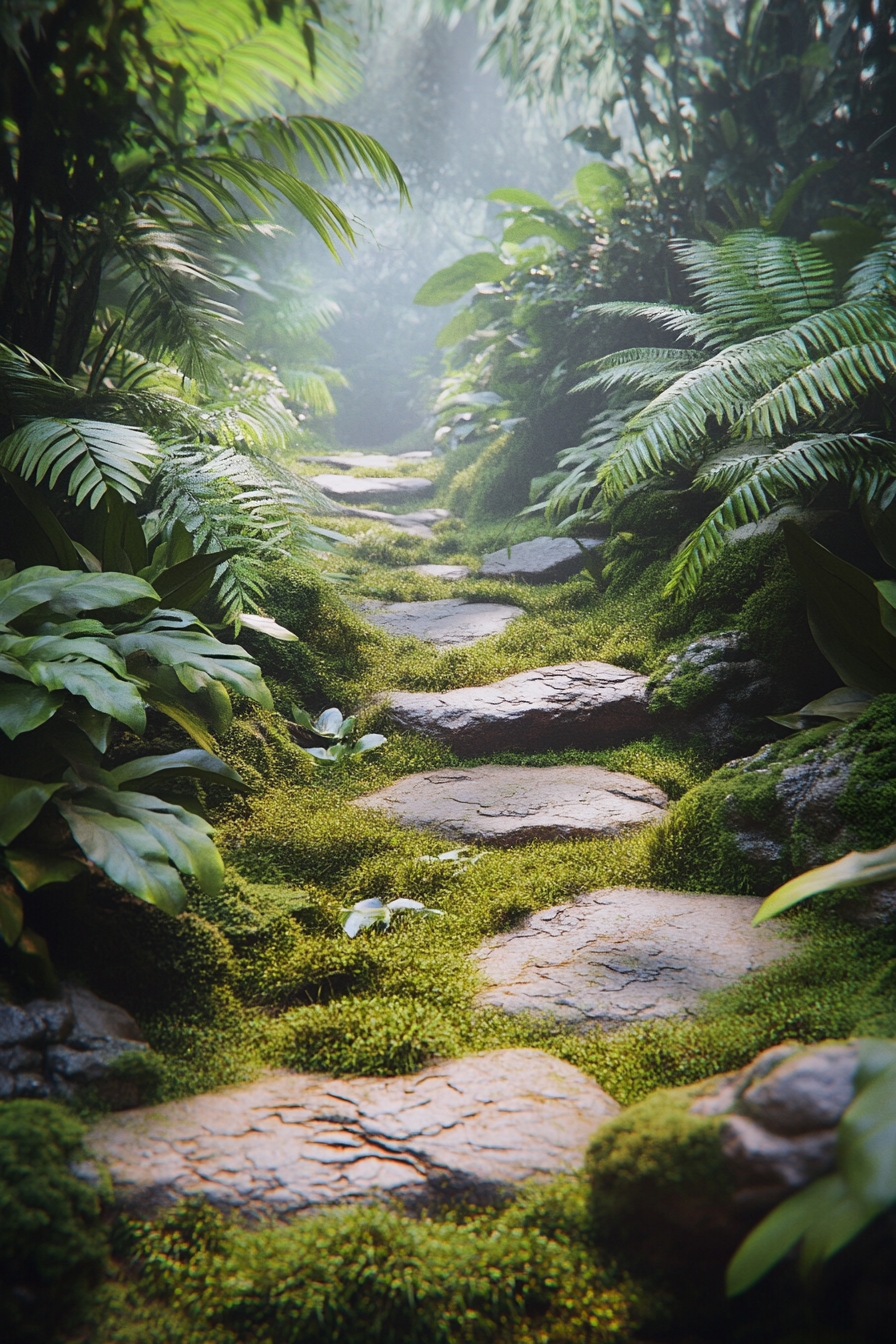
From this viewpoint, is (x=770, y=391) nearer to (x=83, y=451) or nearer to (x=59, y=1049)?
(x=83, y=451)

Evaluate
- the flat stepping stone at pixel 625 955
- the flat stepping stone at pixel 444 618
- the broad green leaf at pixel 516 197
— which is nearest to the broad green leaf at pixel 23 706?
the flat stepping stone at pixel 625 955

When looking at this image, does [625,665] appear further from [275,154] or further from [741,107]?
[741,107]

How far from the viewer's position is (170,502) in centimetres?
318

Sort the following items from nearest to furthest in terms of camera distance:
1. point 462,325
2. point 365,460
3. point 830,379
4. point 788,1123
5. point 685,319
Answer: point 788,1123, point 830,379, point 685,319, point 462,325, point 365,460

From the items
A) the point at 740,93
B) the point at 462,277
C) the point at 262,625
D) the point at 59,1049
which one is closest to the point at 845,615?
the point at 262,625

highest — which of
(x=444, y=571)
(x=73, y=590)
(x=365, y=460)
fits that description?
(x=73, y=590)

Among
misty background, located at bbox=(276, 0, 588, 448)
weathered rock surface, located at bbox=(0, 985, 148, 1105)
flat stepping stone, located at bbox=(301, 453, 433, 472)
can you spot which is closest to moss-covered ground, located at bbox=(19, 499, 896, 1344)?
weathered rock surface, located at bbox=(0, 985, 148, 1105)

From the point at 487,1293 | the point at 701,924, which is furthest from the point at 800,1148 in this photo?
the point at 701,924

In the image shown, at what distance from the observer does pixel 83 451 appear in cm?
254

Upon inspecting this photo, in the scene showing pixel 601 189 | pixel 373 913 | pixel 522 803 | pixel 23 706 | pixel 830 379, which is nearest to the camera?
pixel 23 706

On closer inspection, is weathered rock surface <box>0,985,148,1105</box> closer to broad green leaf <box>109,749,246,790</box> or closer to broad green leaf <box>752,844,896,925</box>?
broad green leaf <box>109,749,246,790</box>

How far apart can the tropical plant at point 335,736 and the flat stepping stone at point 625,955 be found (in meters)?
1.21

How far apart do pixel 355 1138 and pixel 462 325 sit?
8131mm

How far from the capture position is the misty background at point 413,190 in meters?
11.2
